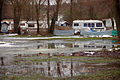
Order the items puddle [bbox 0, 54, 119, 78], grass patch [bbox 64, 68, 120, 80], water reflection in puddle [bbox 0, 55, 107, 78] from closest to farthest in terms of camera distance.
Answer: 1. grass patch [bbox 64, 68, 120, 80]
2. puddle [bbox 0, 54, 119, 78]
3. water reflection in puddle [bbox 0, 55, 107, 78]

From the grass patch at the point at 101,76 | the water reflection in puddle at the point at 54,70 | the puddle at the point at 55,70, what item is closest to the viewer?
the grass patch at the point at 101,76

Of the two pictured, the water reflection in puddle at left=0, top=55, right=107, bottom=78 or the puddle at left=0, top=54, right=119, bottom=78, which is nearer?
the puddle at left=0, top=54, right=119, bottom=78

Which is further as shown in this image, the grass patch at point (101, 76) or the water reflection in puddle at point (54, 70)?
the water reflection in puddle at point (54, 70)

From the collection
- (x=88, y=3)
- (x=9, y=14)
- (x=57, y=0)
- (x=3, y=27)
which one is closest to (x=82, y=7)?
(x=88, y=3)

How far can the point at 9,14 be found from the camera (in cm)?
7388

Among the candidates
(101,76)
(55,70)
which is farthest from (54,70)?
(101,76)

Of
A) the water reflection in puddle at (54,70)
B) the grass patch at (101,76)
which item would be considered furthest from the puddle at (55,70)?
the grass patch at (101,76)

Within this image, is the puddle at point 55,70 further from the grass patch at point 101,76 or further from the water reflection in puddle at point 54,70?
the grass patch at point 101,76

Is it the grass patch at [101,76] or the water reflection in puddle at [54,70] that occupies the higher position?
the grass patch at [101,76]

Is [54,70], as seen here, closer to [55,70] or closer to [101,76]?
[55,70]

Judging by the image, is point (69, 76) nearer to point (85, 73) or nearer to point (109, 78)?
point (85, 73)

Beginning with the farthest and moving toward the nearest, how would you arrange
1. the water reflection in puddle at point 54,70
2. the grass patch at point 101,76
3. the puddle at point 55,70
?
the water reflection in puddle at point 54,70 < the puddle at point 55,70 < the grass patch at point 101,76

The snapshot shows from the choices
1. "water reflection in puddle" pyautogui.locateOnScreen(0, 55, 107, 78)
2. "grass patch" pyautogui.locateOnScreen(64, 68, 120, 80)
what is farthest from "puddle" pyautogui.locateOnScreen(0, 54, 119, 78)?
"grass patch" pyautogui.locateOnScreen(64, 68, 120, 80)

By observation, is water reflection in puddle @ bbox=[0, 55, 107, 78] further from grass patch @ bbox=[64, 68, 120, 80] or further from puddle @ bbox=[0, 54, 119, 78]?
grass patch @ bbox=[64, 68, 120, 80]
